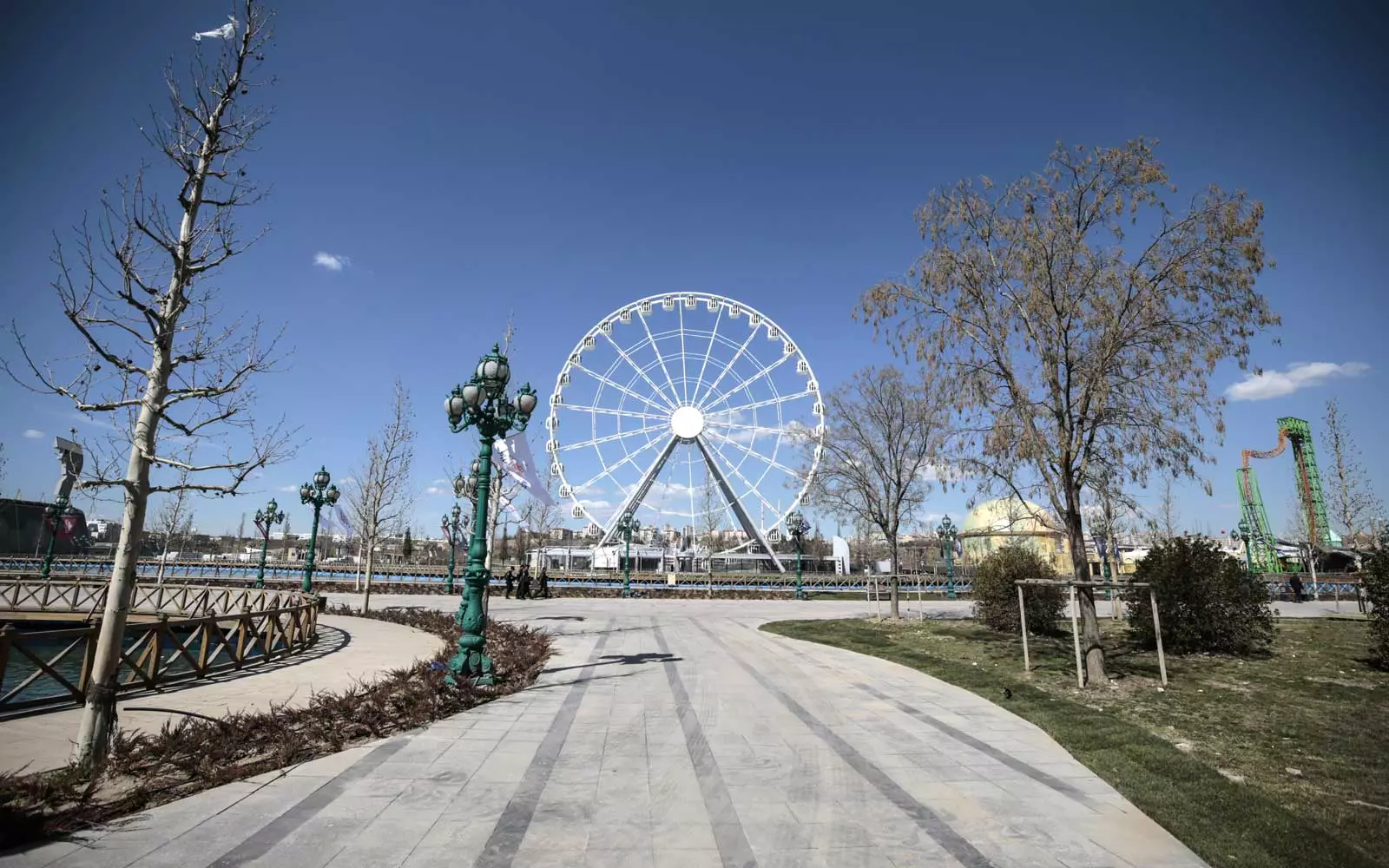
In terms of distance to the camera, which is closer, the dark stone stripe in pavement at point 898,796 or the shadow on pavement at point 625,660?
the dark stone stripe in pavement at point 898,796

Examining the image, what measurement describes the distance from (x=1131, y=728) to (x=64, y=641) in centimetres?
3012

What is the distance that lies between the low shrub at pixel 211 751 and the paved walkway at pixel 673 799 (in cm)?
27

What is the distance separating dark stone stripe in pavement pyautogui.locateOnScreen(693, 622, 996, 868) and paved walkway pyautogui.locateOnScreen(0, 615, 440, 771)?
7193 millimetres

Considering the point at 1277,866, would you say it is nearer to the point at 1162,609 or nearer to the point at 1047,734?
the point at 1047,734

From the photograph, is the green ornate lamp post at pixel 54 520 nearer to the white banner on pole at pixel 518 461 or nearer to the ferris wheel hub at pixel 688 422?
the white banner on pole at pixel 518 461

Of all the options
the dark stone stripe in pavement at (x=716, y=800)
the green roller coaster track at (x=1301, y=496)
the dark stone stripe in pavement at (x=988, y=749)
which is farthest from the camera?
the green roller coaster track at (x=1301, y=496)

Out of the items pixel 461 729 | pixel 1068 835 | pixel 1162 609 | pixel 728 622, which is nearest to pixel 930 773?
pixel 1068 835

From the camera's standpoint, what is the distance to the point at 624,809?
5188 millimetres

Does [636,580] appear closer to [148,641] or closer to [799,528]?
[799,528]

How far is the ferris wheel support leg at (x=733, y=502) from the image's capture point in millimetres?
48250

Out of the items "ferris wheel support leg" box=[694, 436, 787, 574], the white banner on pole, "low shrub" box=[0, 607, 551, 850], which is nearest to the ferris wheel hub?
"ferris wheel support leg" box=[694, 436, 787, 574]

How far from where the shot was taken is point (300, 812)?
4.88 m

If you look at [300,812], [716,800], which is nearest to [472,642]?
[300,812]

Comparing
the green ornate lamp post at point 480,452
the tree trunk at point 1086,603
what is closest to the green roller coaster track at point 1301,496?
the tree trunk at point 1086,603
